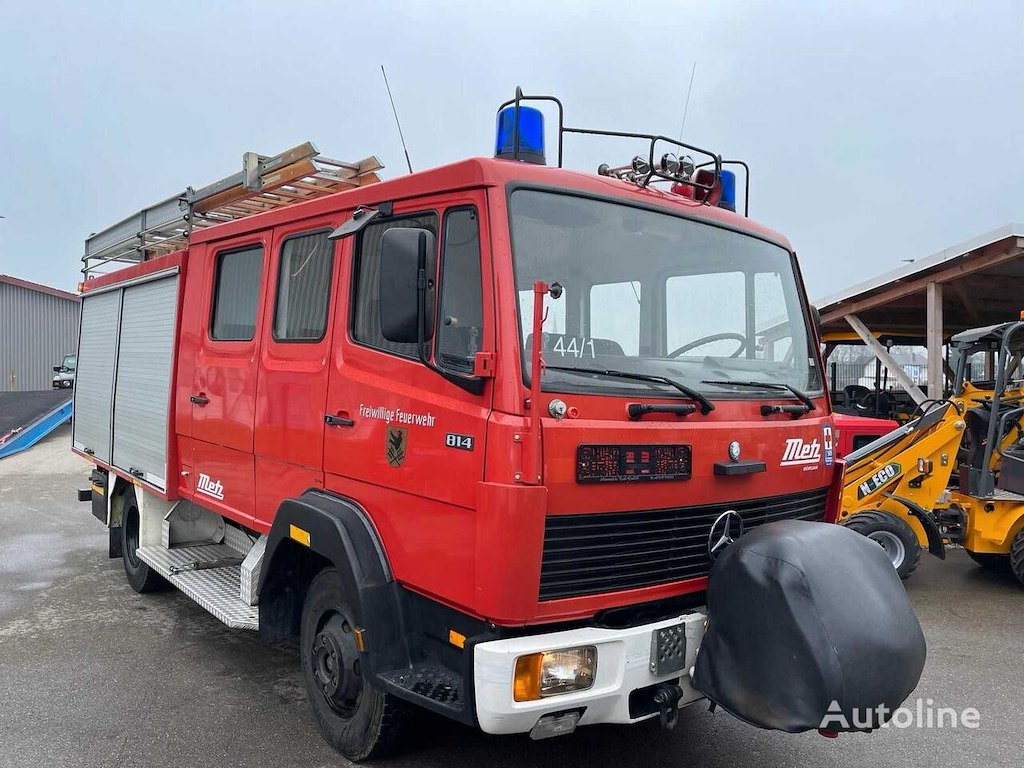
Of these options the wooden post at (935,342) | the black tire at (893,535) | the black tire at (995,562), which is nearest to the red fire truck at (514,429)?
the black tire at (893,535)

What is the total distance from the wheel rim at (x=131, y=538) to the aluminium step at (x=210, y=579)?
1.95ft

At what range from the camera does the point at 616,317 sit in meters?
3.23

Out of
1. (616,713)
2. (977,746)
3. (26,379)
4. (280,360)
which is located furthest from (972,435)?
(26,379)

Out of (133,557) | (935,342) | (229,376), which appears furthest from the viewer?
(935,342)

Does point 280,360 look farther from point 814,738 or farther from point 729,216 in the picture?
point 814,738

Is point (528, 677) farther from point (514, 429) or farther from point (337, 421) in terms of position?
point (337, 421)

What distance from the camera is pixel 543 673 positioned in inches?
107

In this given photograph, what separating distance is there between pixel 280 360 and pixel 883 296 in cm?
987

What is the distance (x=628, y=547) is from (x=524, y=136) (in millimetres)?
1686

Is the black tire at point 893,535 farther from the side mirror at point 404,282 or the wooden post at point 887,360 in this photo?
the side mirror at point 404,282

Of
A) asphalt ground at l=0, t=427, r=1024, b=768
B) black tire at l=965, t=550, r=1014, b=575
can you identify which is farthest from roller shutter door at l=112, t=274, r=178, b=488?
black tire at l=965, t=550, r=1014, b=575

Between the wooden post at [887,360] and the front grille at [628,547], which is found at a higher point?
the wooden post at [887,360]

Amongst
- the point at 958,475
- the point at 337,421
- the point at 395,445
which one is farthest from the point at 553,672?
the point at 958,475

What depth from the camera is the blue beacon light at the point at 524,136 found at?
3215 mm
